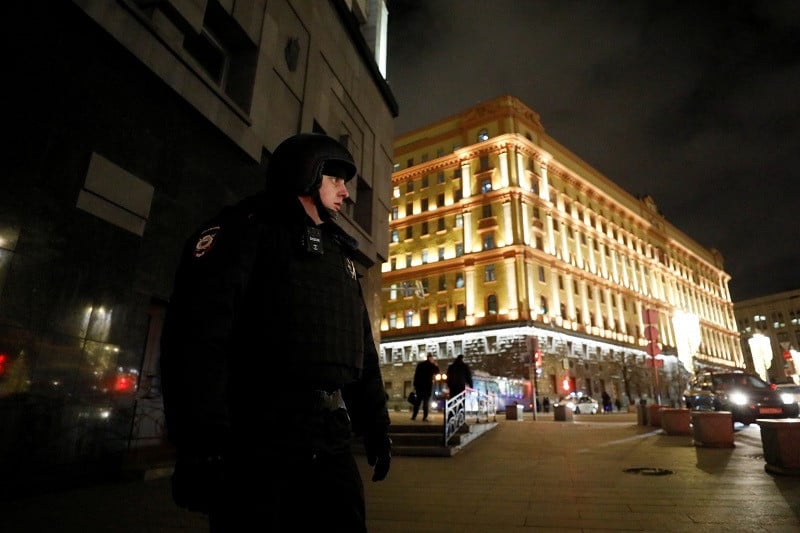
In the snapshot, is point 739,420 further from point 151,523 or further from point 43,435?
point 43,435

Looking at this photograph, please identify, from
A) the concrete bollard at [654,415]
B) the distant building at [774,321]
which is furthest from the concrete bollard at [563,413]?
the distant building at [774,321]

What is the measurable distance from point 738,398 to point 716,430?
201 inches

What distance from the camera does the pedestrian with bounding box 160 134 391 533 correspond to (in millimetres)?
1526

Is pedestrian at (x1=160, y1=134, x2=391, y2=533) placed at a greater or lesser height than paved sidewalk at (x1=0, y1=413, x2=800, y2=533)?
greater

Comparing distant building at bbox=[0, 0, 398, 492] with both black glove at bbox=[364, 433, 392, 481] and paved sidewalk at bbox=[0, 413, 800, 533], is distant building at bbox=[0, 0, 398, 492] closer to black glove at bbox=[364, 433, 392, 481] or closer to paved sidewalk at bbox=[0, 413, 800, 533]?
paved sidewalk at bbox=[0, 413, 800, 533]

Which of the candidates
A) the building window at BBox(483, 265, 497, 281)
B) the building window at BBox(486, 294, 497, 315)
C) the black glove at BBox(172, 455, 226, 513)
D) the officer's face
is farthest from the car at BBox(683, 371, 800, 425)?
the building window at BBox(483, 265, 497, 281)

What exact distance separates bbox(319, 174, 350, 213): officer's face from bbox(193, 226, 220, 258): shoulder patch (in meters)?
0.61

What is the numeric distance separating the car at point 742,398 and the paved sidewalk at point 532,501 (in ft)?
20.6

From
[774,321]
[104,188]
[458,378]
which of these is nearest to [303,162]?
[104,188]

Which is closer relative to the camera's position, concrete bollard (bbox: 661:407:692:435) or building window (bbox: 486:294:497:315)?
concrete bollard (bbox: 661:407:692:435)

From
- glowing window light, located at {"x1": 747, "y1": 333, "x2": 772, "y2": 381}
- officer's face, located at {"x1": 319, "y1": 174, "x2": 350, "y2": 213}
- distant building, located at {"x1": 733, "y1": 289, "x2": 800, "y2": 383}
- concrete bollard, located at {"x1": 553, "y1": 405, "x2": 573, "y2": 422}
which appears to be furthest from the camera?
distant building, located at {"x1": 733, "y1": 289, "x2": 800, "y2": 383}

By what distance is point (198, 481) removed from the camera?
149 cm

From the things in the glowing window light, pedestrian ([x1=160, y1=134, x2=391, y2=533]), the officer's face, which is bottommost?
pedestrian ([x1=160, y1=134, x2=391, y2=533])

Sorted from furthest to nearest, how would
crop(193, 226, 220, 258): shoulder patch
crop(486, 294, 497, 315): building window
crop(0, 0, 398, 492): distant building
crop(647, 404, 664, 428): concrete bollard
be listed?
crop(486, 294, 497, 315): building window
crop(647, 404, 664, 428): concrete bollard
crop(0, 0, 398, 492): distant building
crop(193, 226, 220, 258): shoulder patch
